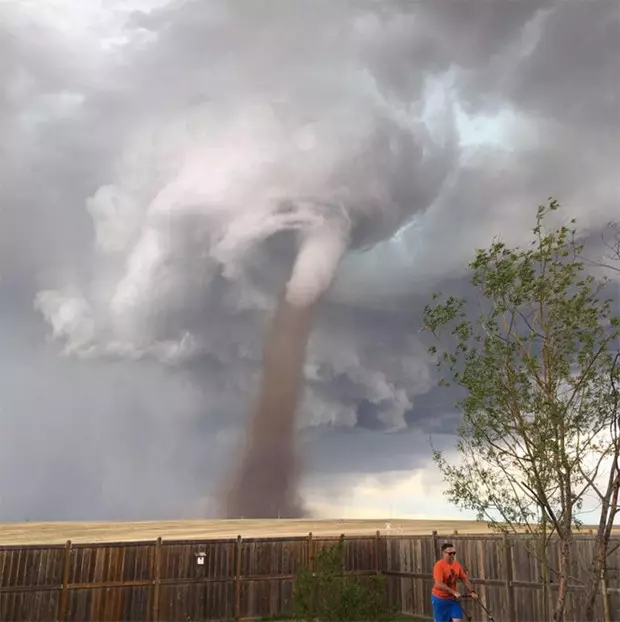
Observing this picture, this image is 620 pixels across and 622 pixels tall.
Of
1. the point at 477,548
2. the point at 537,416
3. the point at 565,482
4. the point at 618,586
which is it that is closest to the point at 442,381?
the point at 537,416

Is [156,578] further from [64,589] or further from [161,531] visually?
[161,531]

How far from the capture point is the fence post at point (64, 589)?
52.8 feet

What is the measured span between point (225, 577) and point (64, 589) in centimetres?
464

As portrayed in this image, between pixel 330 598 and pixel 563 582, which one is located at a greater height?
pixel 563 582

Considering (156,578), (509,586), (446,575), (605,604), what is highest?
(446,575)

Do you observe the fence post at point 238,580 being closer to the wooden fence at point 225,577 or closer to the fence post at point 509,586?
the wooden fence at point 225,577

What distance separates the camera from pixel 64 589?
16.3 metres

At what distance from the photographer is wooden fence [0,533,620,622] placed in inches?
619

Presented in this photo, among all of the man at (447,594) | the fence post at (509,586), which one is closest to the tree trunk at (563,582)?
the man at (447,594)

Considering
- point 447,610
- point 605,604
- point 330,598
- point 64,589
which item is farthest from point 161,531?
point 447,610

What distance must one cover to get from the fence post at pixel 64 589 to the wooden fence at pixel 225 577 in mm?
27

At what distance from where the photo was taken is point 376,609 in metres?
12.6

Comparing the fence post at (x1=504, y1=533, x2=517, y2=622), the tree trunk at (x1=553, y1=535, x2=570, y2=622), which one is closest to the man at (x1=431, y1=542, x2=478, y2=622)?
the tree trunk at (x1=553, y1=535, x2=570, y2=622)

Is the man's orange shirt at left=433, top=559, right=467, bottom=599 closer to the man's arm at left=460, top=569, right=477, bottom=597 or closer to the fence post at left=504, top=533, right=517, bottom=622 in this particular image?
the man's arm at left=460, top=569, right=477, bottom=597
